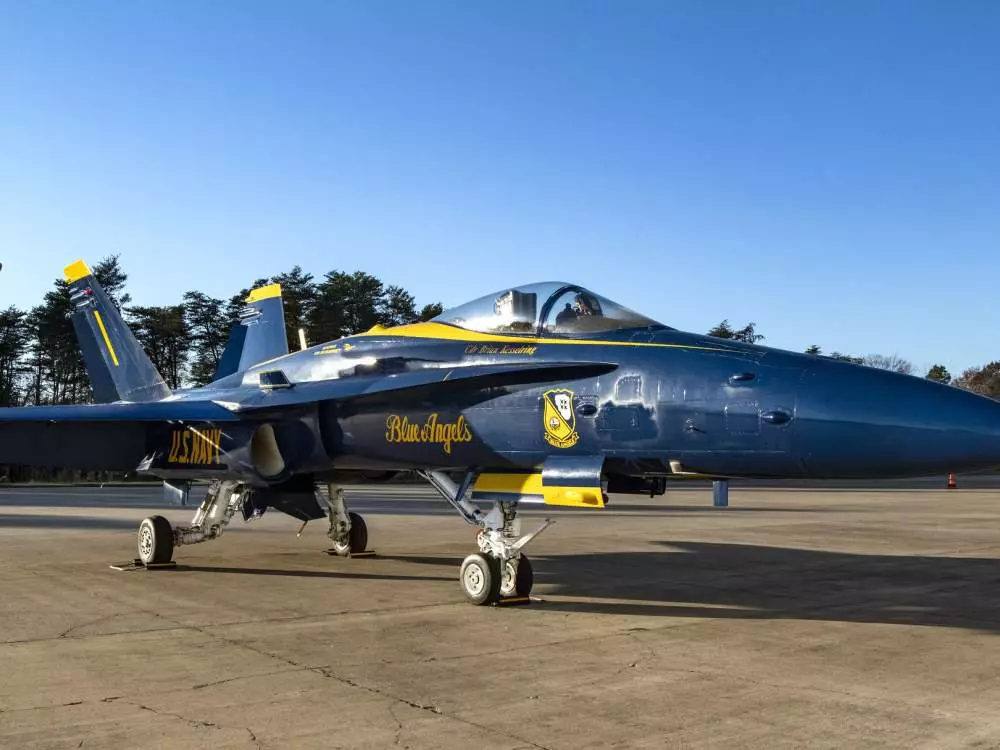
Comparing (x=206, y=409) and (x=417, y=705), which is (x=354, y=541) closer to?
(x=206, y=409)

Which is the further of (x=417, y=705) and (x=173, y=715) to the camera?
(x=417, y=705)

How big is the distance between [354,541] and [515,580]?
4716mm

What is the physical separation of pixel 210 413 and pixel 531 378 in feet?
13.2

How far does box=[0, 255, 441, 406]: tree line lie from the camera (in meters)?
A: 60.0

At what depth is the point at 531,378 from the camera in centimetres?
772

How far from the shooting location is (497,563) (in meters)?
8.07

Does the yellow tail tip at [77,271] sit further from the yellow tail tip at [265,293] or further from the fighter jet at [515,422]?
the fighter jet at [515,422]

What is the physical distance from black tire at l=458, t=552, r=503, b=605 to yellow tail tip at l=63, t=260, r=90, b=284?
9.61 meters

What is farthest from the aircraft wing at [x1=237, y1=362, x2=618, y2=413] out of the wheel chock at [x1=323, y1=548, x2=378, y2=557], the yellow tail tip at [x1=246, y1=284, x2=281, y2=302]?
the yellow tail tip at [x1=246, y1=284, x2=281, y2=302]

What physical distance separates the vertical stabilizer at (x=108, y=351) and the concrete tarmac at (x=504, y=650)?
8.19 feet

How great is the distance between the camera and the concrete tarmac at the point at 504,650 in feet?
14.9

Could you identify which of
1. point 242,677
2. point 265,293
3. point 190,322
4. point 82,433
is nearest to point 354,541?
point 82,433

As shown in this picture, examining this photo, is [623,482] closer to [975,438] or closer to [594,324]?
[594,324]

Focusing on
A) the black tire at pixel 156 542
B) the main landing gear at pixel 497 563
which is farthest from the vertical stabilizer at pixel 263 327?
the main landing gear at pixel 497 563
